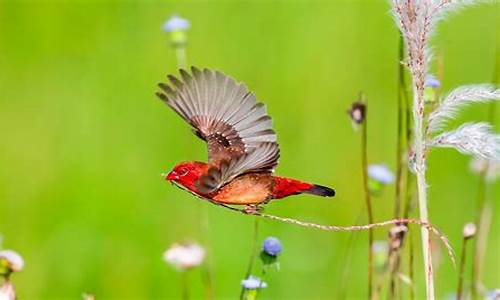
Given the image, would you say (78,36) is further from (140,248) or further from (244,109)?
(244,109)

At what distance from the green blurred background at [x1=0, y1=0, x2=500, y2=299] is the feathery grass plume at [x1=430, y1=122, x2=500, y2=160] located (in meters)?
1.71

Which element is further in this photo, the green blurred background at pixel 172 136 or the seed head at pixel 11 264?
the green blurred background at pixel 172 136

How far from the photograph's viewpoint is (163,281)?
457 centimetres

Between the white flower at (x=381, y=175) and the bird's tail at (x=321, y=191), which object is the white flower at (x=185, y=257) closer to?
the white flower at (x=381, y=175)

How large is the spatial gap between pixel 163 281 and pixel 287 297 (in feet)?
1.47

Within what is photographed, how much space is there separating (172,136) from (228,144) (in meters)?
3.25

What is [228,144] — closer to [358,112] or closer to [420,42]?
[420,42]

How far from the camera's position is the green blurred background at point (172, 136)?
15.2 ft

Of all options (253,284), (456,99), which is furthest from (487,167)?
(456,99)

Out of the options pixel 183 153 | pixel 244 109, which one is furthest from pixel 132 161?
pixel 244 109

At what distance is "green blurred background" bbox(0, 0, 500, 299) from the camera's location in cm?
464

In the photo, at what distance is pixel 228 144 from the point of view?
2.25 m

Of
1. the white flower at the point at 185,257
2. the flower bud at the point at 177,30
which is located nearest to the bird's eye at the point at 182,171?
the white flower at the point at 185,257

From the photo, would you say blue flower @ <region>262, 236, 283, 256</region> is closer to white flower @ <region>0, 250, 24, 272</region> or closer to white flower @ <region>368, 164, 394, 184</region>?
white flower @ <region>0, 250, 24, 272</region>
